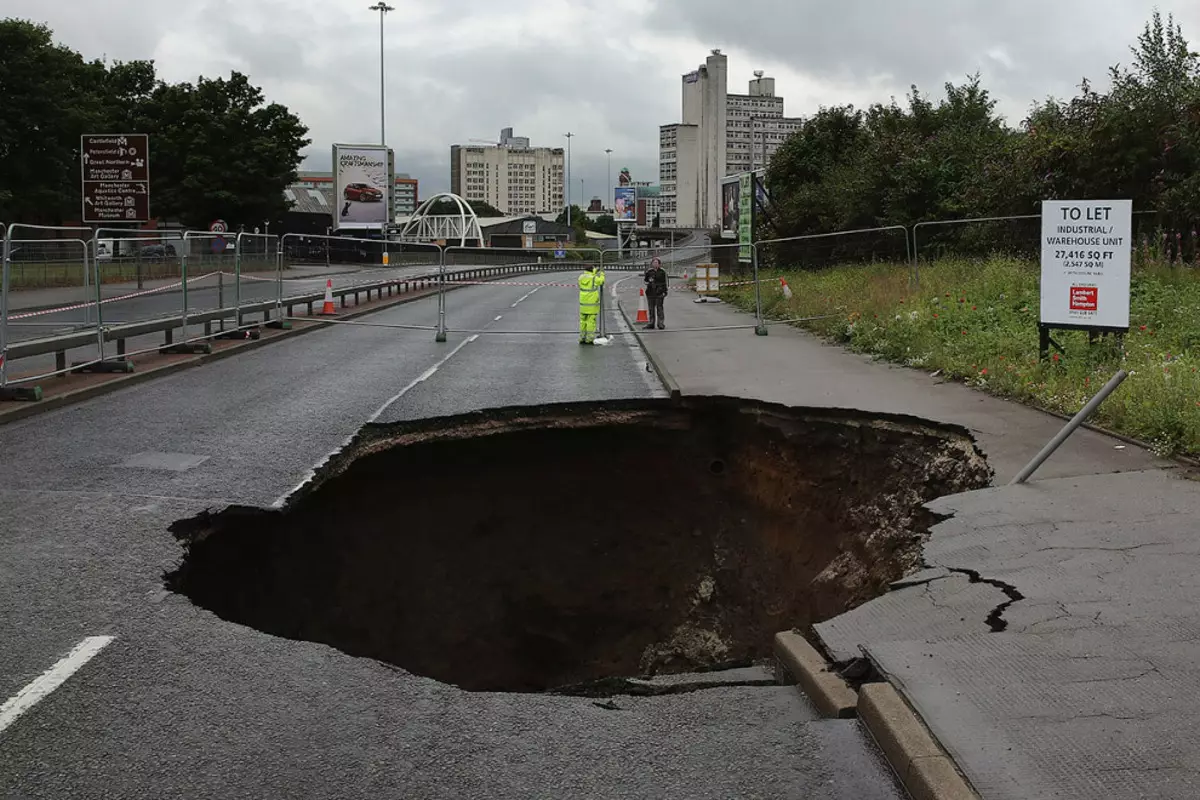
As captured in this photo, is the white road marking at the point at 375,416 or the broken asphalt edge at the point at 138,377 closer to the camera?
the white road marking at the point at 375,416

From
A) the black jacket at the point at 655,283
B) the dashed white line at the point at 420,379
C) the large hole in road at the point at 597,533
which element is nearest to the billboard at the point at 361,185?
the black jacket at the point at 655,283

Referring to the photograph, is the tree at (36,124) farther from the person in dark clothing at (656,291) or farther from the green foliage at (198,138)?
the person in dark clothing at (656,291)

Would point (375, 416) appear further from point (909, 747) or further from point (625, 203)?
point (625, 203)

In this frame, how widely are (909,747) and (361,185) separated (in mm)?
69498

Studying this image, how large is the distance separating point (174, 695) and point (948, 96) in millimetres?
37713

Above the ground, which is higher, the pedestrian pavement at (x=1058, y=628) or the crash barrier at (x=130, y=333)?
the crash barrier at (x=130, y=333)

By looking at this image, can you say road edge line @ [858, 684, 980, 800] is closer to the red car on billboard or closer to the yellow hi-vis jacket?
the yellow hi-vis jacket

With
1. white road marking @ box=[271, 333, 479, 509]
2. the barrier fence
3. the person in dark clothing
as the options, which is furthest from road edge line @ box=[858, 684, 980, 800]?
the person in dark clothing

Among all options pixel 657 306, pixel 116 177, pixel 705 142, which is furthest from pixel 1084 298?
pixel 705 142

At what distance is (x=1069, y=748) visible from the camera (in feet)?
11.8

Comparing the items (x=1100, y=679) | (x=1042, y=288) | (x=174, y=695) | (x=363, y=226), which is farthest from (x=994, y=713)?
(x=363, y=226)

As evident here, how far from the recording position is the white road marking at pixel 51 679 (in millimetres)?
4035

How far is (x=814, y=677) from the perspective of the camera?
4418 mm

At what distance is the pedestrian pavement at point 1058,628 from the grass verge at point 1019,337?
2.07 ft
